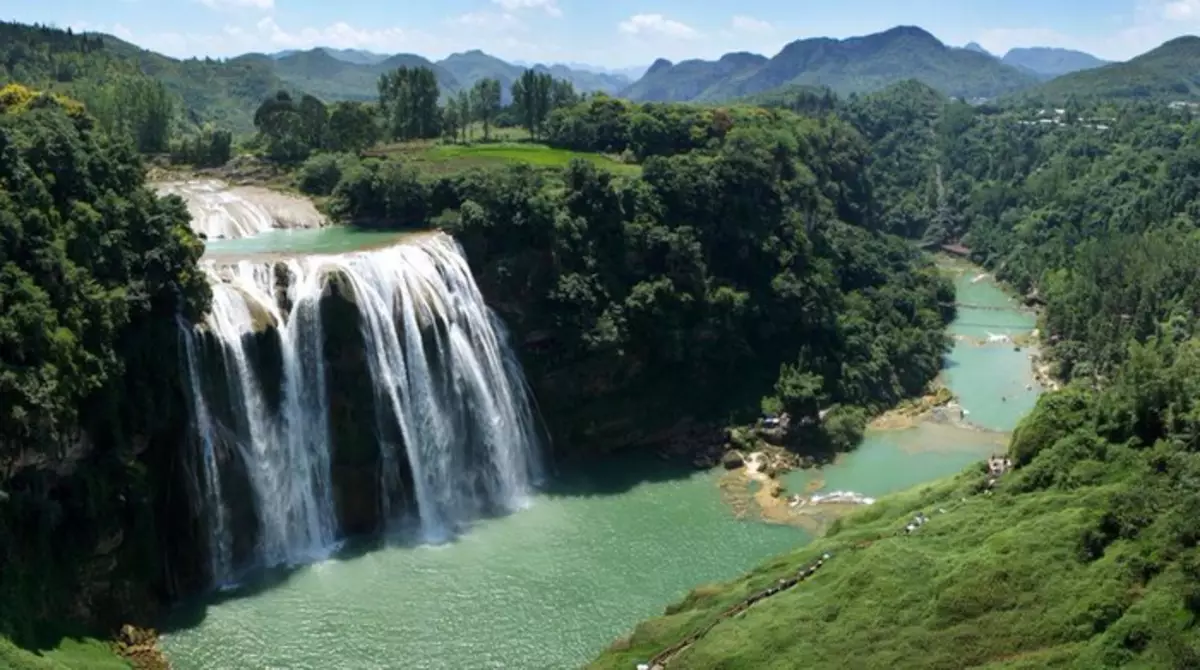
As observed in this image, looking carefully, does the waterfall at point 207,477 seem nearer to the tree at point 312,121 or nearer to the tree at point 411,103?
Result: the tree at point 312,121

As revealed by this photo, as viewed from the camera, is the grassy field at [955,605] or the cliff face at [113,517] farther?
the cliff face at [113,517]

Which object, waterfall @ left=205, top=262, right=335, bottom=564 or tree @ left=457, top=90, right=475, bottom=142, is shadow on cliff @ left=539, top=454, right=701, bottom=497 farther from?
tree @ left=457, top=90, right=475, bottom=142

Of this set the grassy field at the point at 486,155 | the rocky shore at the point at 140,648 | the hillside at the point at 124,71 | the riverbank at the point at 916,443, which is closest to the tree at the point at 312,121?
the grassy field at the point at 486,155

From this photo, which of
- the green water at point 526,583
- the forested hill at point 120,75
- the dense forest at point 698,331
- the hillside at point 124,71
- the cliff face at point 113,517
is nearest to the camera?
the dense forest at point 698,331

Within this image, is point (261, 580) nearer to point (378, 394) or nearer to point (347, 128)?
point (378, 394)

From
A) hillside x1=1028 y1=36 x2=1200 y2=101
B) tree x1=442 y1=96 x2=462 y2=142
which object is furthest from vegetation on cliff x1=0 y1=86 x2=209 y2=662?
hillside x1=1028 y1=36 x2=1200 y2=101

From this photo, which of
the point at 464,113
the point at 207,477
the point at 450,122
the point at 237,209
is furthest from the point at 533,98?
the point at 207,477
